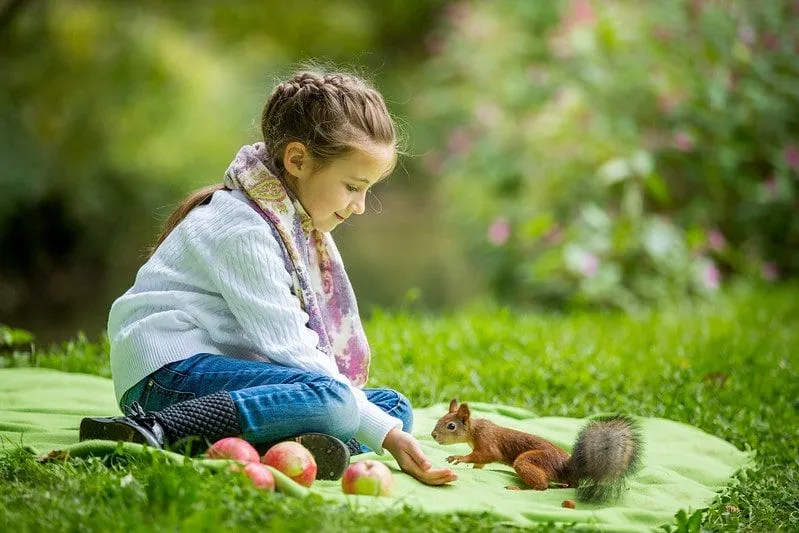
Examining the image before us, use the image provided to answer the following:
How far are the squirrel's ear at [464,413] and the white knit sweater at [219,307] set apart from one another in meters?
0.19

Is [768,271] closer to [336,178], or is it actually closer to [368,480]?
[336,178]

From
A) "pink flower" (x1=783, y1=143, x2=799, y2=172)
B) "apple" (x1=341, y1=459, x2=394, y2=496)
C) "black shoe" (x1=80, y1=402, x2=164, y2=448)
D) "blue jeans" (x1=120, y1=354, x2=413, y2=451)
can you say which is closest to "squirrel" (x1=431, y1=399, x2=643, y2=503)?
"blue jeans" (x1=120, y1=354, x2=413, y2=451)

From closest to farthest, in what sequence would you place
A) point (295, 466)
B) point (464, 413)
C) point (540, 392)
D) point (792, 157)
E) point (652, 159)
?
point (295, 466) < point (464, 413) < point (540, 392) < point (652, 159) < point (792, 157)

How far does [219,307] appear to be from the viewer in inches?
123

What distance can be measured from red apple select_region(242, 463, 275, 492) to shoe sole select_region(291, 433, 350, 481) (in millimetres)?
256

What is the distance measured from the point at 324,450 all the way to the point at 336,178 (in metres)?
0.83

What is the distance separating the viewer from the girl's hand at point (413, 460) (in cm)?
286

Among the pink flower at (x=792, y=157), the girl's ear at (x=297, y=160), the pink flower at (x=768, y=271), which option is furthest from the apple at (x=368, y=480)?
the pink flower at (x=792, y=157)

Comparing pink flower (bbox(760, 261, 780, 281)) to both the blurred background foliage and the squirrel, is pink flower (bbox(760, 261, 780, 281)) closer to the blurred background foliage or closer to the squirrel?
the blurred background foliage

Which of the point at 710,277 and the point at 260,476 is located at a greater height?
the point at 710,277

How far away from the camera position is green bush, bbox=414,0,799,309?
22.9 ft

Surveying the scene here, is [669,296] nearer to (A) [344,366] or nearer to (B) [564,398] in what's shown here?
(B) [564,398]

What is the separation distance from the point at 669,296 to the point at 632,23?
6.75ft

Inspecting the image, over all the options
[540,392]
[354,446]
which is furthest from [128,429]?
[540,392]
